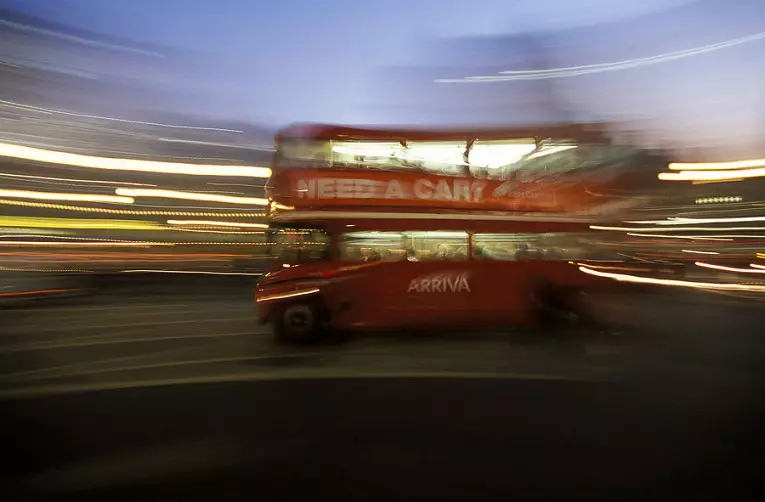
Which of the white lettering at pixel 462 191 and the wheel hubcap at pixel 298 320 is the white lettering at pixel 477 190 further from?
the wheel hubcap at pixel 298 320

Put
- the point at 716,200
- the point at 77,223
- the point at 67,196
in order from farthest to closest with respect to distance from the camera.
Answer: the point at 716,200 → the point at 77,223 → the point at 67,196

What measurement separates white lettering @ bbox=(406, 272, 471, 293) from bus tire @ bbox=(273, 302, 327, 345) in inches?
57.1

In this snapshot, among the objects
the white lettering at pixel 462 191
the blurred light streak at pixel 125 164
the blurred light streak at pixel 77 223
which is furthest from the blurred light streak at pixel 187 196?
the white lettering at pixel 462 191

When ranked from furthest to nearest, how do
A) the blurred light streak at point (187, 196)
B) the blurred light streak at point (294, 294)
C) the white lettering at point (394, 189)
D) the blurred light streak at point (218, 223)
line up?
the blurred light streak at point (218, 223) < the blurred light streak at point (187, 196) < the blurred light streak at point (294, 294) < the white lettering at point (394, 189)

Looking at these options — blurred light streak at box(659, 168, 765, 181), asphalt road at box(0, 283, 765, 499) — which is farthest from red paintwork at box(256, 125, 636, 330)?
blurred light streak at box(659, 168, 765, 181)

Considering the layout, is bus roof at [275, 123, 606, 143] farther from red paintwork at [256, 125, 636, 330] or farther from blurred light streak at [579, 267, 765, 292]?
blurred light streak at [579, 267, 765, 292]

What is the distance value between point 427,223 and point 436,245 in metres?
0.37

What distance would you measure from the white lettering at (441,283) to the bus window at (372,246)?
0.46m

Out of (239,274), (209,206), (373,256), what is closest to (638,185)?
(373,256)

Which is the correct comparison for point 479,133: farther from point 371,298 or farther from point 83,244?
point 83,244

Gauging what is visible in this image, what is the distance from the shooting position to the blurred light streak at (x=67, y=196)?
1411 cm

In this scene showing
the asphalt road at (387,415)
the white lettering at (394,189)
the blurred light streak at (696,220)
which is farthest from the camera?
the blurred light streak at (696,220)

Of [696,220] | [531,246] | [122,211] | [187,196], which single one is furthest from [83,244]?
[696,220]

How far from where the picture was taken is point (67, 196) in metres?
15.4
